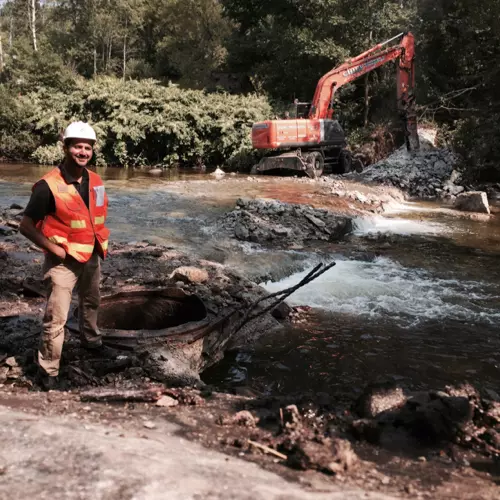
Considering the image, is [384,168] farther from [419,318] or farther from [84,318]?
[84,318]

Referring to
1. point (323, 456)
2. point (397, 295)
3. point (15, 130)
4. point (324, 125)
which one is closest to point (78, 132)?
point (323, 456)

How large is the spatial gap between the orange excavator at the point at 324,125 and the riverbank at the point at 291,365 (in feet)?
16.8

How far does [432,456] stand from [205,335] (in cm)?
250

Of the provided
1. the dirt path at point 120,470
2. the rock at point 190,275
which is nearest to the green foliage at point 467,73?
the rock at point 190,275

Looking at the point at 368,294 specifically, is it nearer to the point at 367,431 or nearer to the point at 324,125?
the point at 367,431

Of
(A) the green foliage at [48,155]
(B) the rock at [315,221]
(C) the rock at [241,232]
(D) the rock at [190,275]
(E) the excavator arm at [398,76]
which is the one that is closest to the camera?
(D) the rock at [190,275]

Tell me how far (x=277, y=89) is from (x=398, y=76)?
988 centimetres

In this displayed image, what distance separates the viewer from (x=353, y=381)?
474cm

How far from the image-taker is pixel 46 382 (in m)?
3.78

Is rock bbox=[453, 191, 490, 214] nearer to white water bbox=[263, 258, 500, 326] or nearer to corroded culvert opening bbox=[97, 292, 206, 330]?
white water bbox=[263, 258, 500, 326]

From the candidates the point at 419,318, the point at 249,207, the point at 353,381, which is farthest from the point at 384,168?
the point at 353,381

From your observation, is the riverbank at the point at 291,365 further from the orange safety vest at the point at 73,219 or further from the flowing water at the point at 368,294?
the orange safety vest at the point at 73,219

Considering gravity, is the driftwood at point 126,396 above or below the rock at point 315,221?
below

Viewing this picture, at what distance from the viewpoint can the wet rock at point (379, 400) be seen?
3178 mm
